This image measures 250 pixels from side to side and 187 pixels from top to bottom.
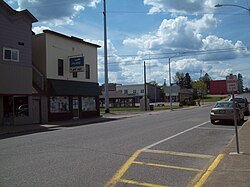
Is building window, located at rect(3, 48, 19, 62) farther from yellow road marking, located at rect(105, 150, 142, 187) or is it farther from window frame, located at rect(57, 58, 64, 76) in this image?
yellow road marking, located at rect(105, 150, 142, 187)

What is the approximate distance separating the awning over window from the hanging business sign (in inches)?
54.8

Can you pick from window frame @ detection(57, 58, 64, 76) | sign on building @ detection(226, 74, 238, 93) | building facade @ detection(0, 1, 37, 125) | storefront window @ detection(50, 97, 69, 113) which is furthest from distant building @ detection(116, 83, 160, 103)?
sign on building @ detection(226, 74, 238, 93)

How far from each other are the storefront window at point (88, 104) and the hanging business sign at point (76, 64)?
4039 mm

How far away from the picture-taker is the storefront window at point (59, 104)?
27659mm

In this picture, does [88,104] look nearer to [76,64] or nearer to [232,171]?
[76,64]

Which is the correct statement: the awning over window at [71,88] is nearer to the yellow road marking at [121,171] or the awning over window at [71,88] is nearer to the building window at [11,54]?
the building window at [11,54]

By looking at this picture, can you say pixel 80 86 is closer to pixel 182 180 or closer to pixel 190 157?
pixel 190 157

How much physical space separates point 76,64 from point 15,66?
6.66 m

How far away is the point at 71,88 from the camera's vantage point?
29.7 metres

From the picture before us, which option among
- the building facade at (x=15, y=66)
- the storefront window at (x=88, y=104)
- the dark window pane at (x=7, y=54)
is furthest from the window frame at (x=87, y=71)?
the dark window pane at (x=7, y=54)

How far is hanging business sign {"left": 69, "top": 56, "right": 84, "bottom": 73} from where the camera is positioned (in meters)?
28.7

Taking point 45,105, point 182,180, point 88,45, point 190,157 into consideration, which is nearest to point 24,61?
point 45,105

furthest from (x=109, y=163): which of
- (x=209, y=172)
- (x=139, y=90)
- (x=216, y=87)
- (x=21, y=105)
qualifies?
(x=216, y=87)

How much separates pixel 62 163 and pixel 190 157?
3755 millimetres
